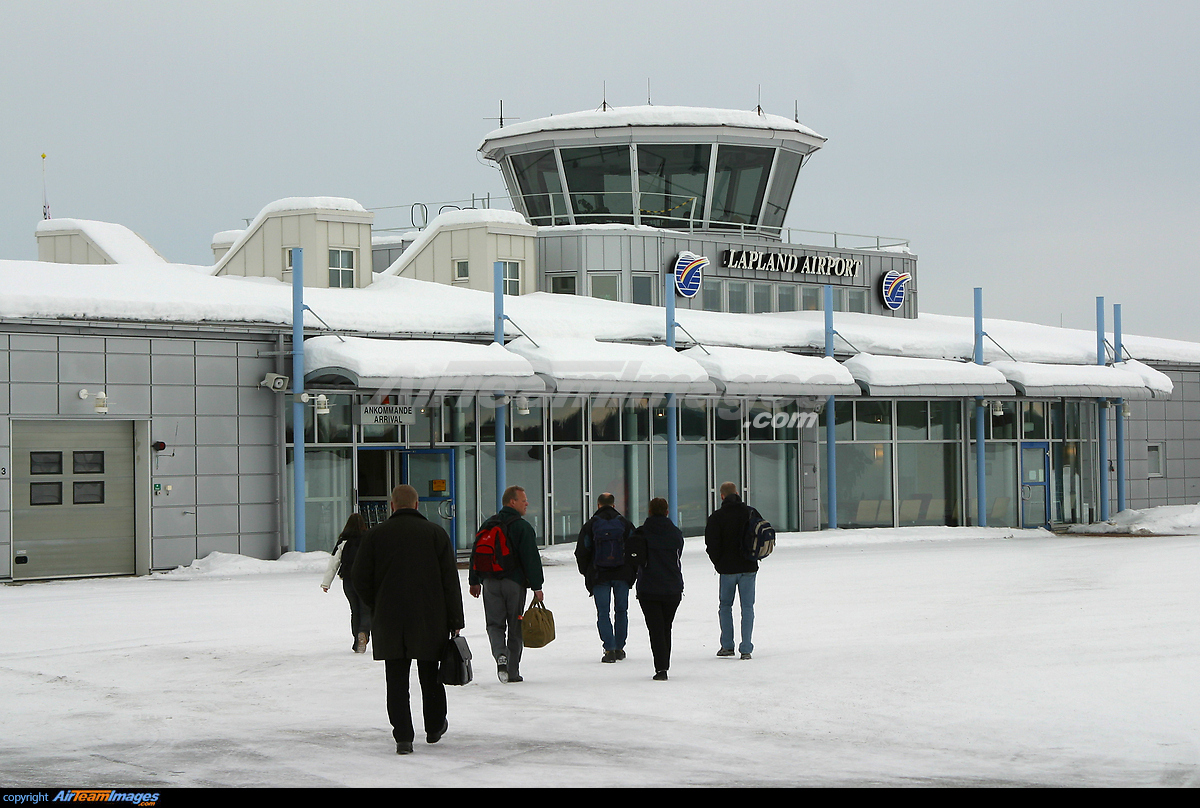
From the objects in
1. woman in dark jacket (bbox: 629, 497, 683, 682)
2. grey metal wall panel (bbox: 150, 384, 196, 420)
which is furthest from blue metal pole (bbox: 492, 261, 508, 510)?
→ woman in dark jacket (bbox: 629, 497, 683, 682)

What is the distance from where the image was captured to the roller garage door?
1944cm

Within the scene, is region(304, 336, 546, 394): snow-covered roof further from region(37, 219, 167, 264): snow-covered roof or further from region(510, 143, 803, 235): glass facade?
region(510, 143, 803, 235): glass facade

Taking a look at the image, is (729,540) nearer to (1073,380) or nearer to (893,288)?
(1073,380)

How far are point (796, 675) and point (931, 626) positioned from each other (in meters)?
3.30

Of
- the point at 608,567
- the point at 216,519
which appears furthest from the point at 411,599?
the point at 216,519

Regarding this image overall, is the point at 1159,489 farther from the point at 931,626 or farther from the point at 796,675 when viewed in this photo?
the point at 796,675

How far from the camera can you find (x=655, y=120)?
32.3 metres

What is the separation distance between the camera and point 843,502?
28.4 metres

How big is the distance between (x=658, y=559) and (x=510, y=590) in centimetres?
130

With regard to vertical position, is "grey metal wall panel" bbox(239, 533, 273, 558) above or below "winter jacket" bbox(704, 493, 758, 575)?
below

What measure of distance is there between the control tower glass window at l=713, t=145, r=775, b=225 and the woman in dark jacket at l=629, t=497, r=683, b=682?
22846mm

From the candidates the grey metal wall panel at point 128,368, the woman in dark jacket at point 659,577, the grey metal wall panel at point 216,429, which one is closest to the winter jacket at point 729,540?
the woman in dark jacket at point 659,577

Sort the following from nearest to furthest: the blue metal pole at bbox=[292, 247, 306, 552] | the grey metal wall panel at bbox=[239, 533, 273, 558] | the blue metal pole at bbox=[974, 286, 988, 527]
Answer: the blue metal pole at bbox=[292, 247, 306, 552]
the grey metal wall panel at bbox=[239, 533, 273, 558]
the blue metal pole at bbox=[974, 286, 988, 527]
